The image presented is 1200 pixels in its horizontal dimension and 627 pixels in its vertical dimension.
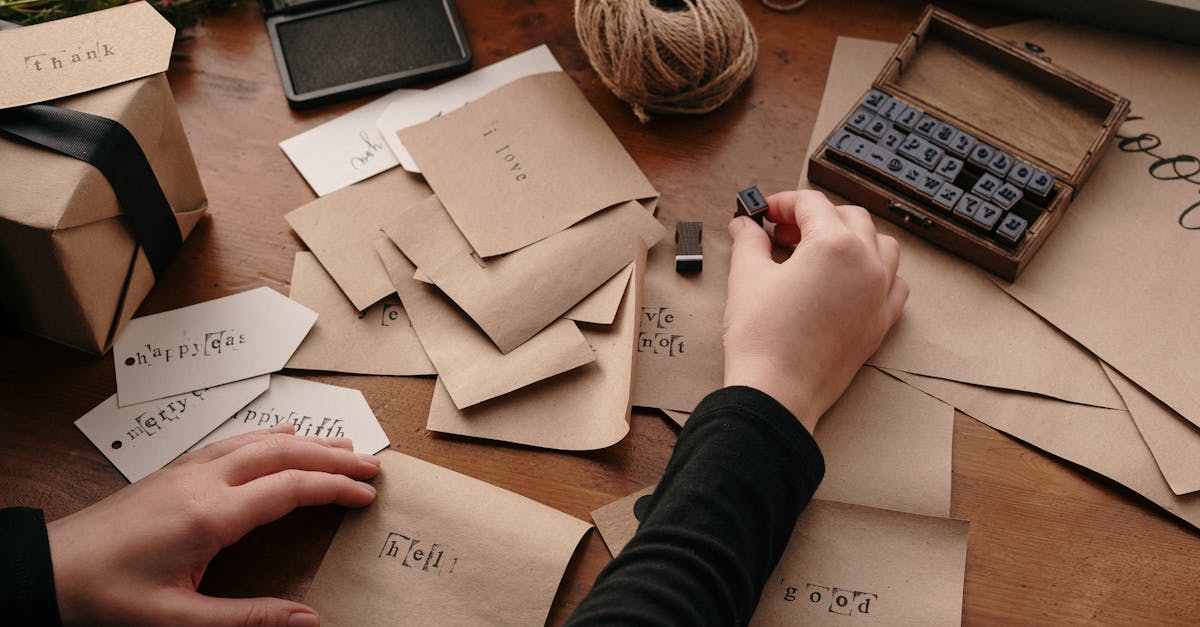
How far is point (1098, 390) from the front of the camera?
33.3 inches

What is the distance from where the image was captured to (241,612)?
2.36 ft

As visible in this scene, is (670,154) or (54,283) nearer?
(54,283)

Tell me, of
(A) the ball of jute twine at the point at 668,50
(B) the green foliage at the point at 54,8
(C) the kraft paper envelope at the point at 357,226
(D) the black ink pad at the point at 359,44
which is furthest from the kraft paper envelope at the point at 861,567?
(B) the green foliage at the point at 54,8

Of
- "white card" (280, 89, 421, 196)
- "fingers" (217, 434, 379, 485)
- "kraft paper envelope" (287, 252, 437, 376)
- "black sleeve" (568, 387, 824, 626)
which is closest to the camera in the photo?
"black sleeve" (568, 387, 824, 626)

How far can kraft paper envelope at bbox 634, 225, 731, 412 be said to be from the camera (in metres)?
0.85

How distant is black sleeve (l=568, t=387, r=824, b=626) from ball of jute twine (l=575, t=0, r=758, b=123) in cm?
37

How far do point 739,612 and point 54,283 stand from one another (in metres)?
0.64

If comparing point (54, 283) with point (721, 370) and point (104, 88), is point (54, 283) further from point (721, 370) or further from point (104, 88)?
point (721, 370)

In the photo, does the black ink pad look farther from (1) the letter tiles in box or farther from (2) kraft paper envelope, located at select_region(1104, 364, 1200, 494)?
(2) kraft paper envelope, located at select_region(1104, 364, 1200, 494)

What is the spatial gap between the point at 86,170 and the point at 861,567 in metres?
0.73

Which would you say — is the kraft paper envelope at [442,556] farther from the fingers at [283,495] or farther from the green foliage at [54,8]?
the green foliage at [54,8]

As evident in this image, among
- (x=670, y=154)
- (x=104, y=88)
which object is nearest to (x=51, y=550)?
(x=104, y=88)

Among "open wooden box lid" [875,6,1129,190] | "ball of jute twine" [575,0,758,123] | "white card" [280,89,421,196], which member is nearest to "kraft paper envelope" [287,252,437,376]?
"white card" [280,89,421,196]

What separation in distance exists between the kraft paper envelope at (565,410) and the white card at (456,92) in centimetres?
32
